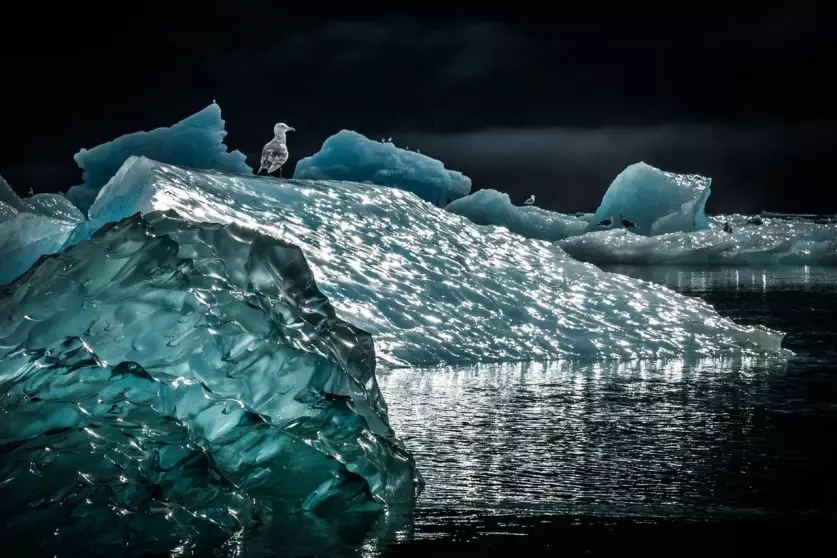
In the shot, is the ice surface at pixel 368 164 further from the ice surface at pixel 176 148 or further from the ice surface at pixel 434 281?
the ice surface at pixel 434 281

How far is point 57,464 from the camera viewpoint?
409 cm

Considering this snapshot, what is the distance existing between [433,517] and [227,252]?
5.16ft

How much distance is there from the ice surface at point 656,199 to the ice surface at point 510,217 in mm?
2500

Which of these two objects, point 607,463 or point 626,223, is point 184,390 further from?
point 626,223

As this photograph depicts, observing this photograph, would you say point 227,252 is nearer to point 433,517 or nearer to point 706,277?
point 433,517

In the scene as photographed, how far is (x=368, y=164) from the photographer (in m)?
25.3

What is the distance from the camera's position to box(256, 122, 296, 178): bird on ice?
55.7 feet

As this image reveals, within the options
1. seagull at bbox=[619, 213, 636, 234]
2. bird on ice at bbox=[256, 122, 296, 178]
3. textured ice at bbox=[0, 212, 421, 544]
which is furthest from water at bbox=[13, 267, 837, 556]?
seagull at bbox=[619, 213, 636, 234]

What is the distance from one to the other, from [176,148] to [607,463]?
14877mm

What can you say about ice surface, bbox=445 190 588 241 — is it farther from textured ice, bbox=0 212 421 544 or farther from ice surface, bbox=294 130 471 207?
textured ice, bbox=0 212 421 544

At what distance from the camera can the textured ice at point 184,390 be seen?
13.5 ft

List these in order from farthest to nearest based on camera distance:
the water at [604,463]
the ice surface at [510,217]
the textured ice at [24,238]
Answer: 1. the ice surface at [510,217]
2. the textured ice at [24,238]
3. the water at [604,463]

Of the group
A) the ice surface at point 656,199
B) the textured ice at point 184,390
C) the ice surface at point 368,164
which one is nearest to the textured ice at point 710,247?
the ice surface at point 656,199

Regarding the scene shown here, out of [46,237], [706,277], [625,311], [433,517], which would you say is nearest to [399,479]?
[433,517]
